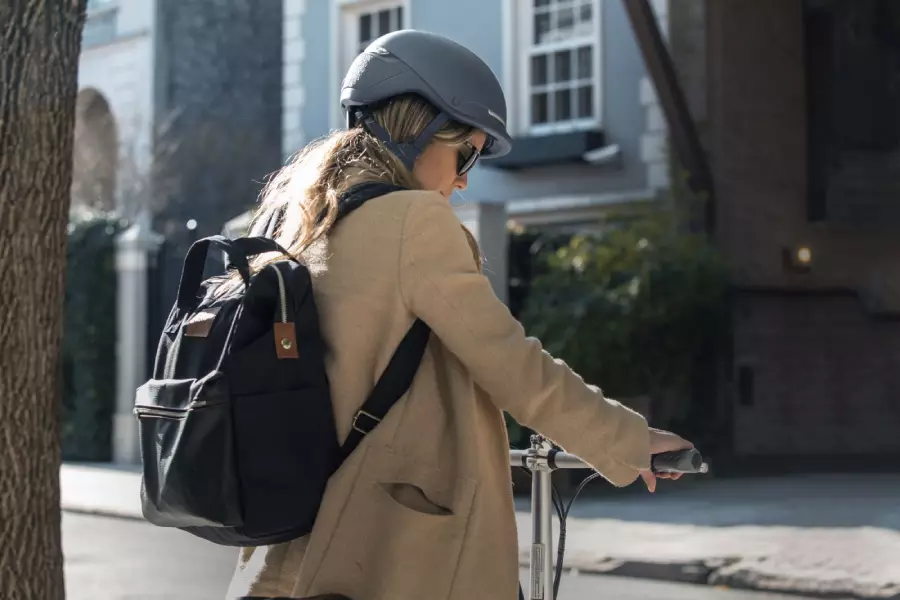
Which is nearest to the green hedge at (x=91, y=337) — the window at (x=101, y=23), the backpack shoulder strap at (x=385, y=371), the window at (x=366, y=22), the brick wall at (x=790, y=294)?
the window at (x=366, y=22)

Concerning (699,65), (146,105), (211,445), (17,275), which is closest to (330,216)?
(211,445)

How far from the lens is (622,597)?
655 centimetres

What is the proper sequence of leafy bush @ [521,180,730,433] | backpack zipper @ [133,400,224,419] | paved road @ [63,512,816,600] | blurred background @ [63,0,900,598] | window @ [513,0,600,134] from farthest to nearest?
window @ [513,0,600,134]
blurred background @ [63,0,900,598]
leafy bush @ [521,180,730,433]
paved road @ [63,512,816,600]
backpack zipper @ [133,400,224,419]

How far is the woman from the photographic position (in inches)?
76.1

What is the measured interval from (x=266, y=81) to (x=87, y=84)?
2.82 meters

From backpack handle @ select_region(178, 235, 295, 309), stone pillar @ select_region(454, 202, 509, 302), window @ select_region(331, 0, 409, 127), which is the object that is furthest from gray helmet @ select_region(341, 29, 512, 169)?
window @ select_region(331, 0, 409, 127)

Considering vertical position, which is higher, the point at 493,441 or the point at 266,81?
the point at 266,81

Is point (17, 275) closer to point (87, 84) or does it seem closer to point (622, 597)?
point (622, 597)

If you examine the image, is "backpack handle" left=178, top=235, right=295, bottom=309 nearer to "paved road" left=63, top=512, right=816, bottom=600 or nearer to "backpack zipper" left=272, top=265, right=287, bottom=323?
"backpack zipper" left=272, top=265, right=287, bottom=323

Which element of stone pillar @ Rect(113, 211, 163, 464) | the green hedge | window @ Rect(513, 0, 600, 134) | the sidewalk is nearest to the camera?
the sidewalk

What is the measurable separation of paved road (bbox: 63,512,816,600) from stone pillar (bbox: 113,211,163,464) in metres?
4.86

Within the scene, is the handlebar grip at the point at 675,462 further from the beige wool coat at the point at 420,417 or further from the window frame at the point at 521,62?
the window frame at the point at 521,62

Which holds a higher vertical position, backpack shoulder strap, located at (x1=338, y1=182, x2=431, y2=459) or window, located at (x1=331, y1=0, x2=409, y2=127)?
window, located at (x1=331, y1=0, x2=409, y2=127)

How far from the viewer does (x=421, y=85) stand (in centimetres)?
216
